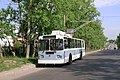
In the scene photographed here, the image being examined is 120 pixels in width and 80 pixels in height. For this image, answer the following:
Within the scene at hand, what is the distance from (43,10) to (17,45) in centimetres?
472

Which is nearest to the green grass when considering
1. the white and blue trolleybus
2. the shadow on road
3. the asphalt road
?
the white and blue trolleybus

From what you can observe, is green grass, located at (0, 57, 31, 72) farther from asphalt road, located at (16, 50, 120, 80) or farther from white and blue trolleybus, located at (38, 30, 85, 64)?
asphalt road, located at (16, 50, 120, 80)

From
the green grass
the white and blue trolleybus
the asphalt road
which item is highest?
the white and blue trolleybus

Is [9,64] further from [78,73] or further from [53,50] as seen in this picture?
[78,73]

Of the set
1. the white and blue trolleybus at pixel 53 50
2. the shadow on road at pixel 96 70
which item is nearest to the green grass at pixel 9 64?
the white and blue trolleybus at pixel 53 50

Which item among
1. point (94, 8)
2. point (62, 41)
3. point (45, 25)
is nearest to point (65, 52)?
point (62, 41)

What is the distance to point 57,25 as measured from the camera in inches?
1309

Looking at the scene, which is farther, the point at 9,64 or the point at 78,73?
the point at 9,64

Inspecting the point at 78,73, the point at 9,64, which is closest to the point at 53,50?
the point at 9,64

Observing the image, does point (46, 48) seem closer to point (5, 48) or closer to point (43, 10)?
point (43, 10)

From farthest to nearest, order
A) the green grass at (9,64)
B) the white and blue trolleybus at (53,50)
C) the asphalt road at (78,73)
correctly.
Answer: the white and blue trolleybus at (53,50)
the green grass at (9,64)
the asphalt road at (78,73)

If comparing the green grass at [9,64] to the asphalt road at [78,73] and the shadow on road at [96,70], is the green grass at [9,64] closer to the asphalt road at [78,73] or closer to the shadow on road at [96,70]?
the asphalt road at [78,73]

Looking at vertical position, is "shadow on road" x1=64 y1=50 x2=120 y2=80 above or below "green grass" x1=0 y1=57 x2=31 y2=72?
below

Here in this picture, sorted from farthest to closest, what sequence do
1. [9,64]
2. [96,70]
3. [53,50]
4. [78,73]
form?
[53,50] < [9,64] < [96,70] < [78,73]
